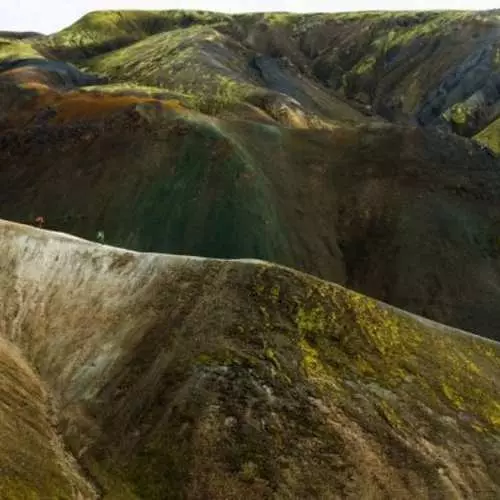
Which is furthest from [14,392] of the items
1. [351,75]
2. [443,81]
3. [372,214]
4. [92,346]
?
[351,75]

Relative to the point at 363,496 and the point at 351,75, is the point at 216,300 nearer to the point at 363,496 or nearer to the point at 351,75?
the point at 363,496

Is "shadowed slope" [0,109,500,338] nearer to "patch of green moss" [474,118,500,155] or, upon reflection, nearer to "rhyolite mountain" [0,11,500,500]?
"rhyolite mountain" [0,11,500,500]

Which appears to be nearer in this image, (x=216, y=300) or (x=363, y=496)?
(x=363, y=496)

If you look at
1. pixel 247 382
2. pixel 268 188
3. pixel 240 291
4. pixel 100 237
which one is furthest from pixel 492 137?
pixel 247 382

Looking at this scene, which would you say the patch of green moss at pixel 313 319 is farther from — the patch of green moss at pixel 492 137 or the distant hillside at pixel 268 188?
the patch of green moss at pixel 492 137

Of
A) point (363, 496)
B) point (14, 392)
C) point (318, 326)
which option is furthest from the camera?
point (318, 326)

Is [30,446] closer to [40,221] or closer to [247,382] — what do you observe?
[247,382]

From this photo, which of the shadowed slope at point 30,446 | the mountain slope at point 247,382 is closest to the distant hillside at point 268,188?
the mountain slope at point 247,382
